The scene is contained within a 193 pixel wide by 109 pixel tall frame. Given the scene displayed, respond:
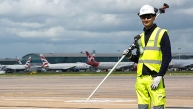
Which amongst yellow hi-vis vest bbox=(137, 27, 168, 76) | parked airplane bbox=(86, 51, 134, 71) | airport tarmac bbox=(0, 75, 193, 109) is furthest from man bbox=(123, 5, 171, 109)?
parked airplane bbox=(86, 51, 134, 71)

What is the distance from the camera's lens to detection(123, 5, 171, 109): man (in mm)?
8594

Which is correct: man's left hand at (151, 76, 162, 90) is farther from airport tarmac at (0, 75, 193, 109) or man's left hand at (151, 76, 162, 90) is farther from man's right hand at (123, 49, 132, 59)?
airport tarmac at (0, 75, 193, 109)

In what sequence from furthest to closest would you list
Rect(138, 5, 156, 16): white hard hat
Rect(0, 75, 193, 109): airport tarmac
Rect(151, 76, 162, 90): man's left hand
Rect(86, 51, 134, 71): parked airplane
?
Rect(86, 51, 134, 71): parked airplane
Rect(0, 75, 193, 109): airport tarmac
Rect(138, 5, 156, 16): white hard hat
Rect(151, 76, 162, 90): man's left hand

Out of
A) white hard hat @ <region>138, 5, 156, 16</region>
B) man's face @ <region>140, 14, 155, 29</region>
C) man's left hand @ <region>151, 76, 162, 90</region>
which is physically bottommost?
man's left hand @ <region>151, 76, 162, 90</region>

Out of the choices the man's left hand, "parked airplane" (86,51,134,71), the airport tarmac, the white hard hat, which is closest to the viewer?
the man's left hand

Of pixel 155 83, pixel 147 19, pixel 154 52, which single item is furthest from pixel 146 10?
pixel 155 83

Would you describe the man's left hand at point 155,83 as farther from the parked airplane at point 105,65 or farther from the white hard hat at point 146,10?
the parked airplane at point 105,65

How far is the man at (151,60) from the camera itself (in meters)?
8.59

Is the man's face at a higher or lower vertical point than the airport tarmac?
higher

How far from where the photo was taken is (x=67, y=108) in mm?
16281

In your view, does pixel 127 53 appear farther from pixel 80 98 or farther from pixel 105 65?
pixel 105 65

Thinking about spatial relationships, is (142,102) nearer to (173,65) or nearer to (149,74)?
(149,74)

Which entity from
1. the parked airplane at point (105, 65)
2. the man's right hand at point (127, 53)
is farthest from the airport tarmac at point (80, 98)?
the parked airplane at point (105, 65)

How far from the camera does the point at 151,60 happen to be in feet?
28.7
